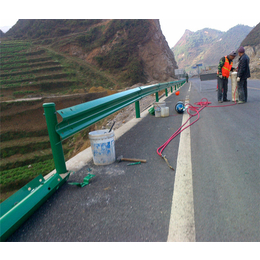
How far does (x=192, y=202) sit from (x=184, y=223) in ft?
1.04

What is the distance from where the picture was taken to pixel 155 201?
1984mm

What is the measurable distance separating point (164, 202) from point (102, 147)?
136 cm

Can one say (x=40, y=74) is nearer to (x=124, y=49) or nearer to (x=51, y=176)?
(x=124, y=49)

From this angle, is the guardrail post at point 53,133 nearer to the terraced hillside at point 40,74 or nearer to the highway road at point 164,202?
the highway road at point 164,202

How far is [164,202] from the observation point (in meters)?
1.96

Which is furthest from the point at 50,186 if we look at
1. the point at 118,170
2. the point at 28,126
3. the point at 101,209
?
the point at 28,126

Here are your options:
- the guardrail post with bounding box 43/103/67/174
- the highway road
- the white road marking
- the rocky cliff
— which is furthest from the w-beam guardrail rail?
the rocky cliff

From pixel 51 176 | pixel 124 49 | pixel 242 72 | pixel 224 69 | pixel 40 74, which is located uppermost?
pixel 124 49

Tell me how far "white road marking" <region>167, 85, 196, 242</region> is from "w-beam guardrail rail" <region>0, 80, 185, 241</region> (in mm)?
1323

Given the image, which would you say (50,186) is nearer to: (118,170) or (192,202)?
(118,170)

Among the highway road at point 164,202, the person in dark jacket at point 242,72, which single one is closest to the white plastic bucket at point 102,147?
the highway road at point 164,202

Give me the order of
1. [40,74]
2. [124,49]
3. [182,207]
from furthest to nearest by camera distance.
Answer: [124,49] < [40,74] < [182,207]

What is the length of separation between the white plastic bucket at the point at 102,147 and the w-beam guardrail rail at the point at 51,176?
30cm

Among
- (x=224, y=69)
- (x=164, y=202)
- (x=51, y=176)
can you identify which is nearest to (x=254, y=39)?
(x=224, y=69)
